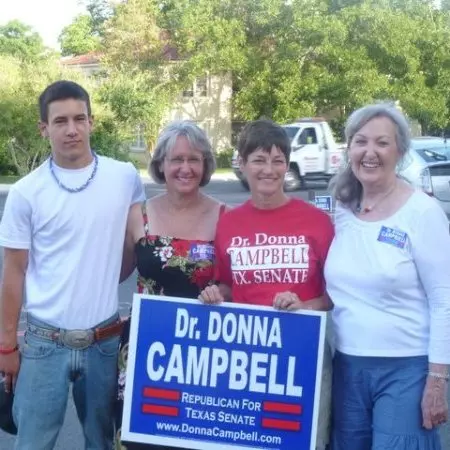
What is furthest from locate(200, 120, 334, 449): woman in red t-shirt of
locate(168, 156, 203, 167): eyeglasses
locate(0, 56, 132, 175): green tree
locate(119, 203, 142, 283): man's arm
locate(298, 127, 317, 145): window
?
locate(0, 56, 132, 175): green tree

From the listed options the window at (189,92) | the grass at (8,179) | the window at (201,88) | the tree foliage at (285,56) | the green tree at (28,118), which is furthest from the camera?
the window at (189,92)

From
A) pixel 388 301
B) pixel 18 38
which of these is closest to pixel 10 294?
pixel 388 301

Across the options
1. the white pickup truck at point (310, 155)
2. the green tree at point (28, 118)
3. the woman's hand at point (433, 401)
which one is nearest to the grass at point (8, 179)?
the green tree at point (28, 118)

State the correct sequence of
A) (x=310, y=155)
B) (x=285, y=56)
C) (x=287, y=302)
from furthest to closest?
(x=285, y=56), (x=310, y=155), (x=287, y=302)

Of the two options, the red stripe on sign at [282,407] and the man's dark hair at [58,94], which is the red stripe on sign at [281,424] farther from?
the man's dark hair at [58,94]

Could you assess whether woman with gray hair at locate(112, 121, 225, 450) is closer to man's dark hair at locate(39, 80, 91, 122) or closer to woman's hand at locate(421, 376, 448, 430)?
man's dark hair at locate(39, 80, 91, 122)

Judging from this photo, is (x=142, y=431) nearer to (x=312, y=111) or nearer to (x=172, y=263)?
(x=172, y=263)

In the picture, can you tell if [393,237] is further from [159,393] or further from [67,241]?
[67,241]

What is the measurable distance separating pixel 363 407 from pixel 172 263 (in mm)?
996

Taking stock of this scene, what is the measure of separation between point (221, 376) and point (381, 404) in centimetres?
68

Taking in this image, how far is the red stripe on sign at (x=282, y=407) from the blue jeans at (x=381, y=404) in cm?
18

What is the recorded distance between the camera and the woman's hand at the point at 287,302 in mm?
3227

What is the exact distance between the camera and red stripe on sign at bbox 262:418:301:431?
332 centimetres

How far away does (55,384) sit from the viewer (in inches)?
135
